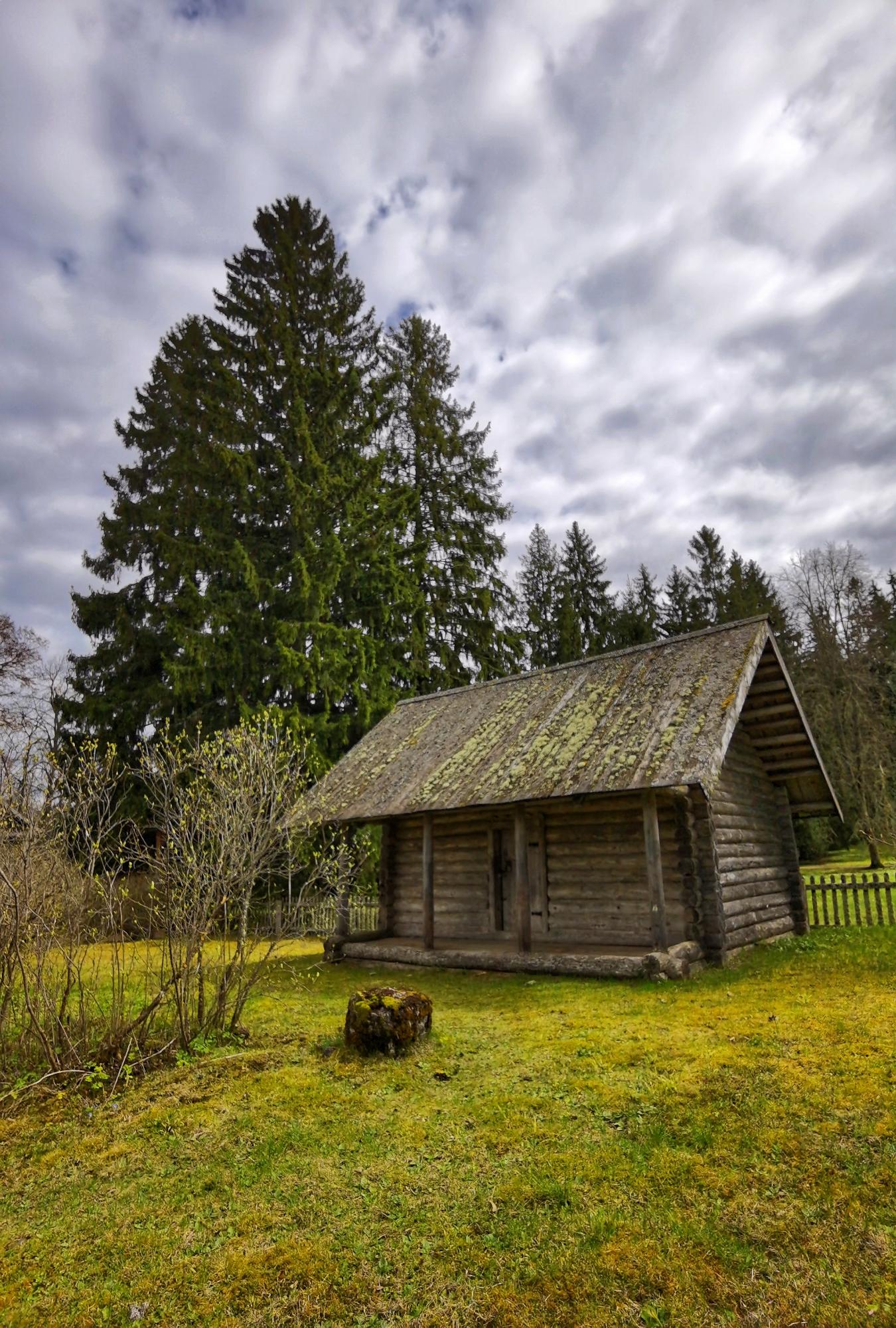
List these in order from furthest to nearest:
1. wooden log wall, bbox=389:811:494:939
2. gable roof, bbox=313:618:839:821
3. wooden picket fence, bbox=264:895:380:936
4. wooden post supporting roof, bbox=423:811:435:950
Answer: wooden picket fence, bbox=264:895:380:936, wooden log wall, bbox=389:811:494:939, wooden post supporting roof, bbox=423:811:435:950, gable roof, bbox=313:618:839:821

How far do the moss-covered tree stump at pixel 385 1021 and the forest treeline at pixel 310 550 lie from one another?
15237 millimetres

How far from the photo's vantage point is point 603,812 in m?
14.1

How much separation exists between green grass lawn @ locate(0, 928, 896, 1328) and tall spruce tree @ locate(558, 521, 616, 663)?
28.8 metres

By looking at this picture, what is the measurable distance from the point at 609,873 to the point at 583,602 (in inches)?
1133

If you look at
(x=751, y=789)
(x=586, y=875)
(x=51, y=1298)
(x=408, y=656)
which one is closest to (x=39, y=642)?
(x=408, y=656)

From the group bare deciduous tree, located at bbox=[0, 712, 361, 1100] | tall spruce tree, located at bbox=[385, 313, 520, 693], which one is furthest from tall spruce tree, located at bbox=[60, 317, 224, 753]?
bare deciduous tree, located at bbox=[0, 712, 361, 1100]

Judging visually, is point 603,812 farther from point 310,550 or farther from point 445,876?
point 310,550

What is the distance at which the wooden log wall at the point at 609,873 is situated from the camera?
13.1m

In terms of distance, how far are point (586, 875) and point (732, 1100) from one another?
831 centimetres

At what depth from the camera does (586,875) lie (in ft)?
46.9

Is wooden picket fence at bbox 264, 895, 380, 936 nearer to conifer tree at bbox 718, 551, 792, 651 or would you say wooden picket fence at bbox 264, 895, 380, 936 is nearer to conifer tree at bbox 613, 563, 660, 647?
conifer tree at bbox 613, 563, 660, 647

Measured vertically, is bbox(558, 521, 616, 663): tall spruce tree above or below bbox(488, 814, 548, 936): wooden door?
above

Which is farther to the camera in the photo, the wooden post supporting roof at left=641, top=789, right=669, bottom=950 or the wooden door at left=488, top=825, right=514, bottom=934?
the wooden door at left=488, top=825, right=514, bottom=934

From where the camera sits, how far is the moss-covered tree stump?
316 inches
